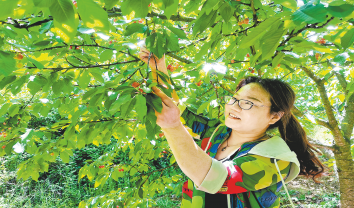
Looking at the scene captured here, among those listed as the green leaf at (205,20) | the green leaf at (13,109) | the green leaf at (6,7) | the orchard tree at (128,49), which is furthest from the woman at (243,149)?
the green leaf at (13,109)

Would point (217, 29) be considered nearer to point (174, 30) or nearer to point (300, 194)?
point (174, 30)

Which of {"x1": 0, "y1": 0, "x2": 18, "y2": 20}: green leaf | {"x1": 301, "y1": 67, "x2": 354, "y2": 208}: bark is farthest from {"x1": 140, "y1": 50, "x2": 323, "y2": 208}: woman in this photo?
{"x1": 301, "y1": 67, "x2": 354, "y2": 208}: bark

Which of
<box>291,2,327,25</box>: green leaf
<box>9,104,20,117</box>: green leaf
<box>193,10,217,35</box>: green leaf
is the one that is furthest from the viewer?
<box>9,104,20,117</box>: green leaf

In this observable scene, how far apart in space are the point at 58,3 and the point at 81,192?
17.0 feet

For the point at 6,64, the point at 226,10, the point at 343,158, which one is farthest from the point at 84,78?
the point at 343,158

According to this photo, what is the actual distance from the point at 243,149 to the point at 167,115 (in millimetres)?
516

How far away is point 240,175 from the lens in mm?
864

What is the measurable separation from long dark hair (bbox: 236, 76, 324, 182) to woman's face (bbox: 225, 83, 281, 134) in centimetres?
4

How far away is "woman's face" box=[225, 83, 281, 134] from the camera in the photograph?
1.13 meters

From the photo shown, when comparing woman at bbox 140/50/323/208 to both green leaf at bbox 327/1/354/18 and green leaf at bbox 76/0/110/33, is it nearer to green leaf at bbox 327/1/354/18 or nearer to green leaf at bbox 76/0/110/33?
green leaf at bbox 76/0/110/33

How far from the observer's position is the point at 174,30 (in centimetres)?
86

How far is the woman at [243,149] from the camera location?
82 centimetres

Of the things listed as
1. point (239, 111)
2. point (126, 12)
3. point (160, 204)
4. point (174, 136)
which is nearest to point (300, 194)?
point (160, 204)

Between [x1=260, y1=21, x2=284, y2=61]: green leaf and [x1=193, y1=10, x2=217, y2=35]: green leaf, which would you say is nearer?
[x1=260, y1=21, x2=284, y2=61]: green leaf
